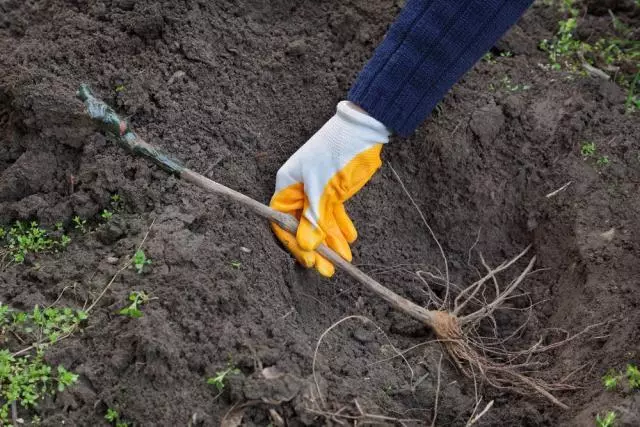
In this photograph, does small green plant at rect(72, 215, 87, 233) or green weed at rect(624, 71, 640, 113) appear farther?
green weed at rect(624, 71, 640, 113)

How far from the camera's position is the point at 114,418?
1932 millimetres

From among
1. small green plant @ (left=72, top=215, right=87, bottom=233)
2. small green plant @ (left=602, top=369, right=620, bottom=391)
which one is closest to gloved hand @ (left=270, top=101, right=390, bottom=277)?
small green plant @ (left=72, top=215, right=87, bottom=233)

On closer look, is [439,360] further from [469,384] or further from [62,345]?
[62,345]

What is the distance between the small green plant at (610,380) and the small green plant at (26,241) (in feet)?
5.89

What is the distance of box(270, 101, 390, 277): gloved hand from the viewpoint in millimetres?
2520

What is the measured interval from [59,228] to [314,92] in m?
1.14

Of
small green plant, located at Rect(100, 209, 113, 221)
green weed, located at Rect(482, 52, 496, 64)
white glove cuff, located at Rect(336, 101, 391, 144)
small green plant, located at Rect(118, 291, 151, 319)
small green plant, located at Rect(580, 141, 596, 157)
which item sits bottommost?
small green plant, located at Rect(100, 209, 113, 221)

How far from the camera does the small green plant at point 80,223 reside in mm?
2365

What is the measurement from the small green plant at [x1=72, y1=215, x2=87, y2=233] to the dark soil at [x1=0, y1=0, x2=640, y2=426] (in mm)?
25

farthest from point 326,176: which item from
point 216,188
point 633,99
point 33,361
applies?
point 633,99

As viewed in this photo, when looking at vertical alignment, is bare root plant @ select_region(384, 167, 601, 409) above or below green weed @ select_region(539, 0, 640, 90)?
below

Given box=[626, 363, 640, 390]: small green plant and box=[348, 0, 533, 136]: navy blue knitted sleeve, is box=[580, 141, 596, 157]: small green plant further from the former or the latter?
box=[626, 363, 640, 390]: small green plant

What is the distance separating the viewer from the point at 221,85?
2.75 m

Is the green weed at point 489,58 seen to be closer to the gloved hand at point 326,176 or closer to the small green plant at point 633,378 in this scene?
the gloved hand at point 326,176
